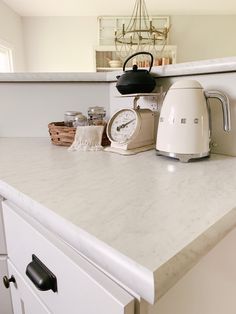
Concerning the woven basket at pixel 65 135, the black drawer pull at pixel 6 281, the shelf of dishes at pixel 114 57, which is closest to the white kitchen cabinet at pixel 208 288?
the black drawer pull at pixel 6 281

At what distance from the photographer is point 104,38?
13.1ft

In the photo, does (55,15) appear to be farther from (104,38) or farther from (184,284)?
(184,284)

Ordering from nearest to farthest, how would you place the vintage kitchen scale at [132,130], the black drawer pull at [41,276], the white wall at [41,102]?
the black drawer pull at [41,276] → the vintage kitchen scale at [132,130] → the white wall at [41,102]

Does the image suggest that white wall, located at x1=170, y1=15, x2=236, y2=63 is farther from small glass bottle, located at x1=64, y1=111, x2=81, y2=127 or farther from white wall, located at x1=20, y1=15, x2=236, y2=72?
small glass bottle, located at x1=64, y1=111, x2=81, y2=127

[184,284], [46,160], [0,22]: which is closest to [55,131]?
[46,160]

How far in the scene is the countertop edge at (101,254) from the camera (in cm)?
27

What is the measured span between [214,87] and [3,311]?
87 centimetres

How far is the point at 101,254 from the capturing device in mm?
309

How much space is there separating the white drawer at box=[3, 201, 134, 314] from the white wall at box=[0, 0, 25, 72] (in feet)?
12.1

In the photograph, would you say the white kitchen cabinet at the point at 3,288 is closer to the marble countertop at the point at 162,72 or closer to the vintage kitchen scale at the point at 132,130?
the vintage kitchen scale at the point at 132,130

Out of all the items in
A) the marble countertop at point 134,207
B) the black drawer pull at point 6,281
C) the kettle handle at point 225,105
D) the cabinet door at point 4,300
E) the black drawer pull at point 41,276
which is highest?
the kettle handle at point 225,105

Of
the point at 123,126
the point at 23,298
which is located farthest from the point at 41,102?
the point at 23,298

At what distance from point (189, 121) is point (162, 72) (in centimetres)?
27

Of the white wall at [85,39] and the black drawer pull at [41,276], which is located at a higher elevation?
the white wall at [85,39]
